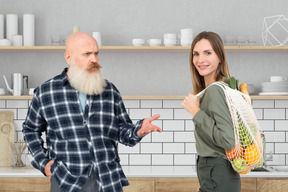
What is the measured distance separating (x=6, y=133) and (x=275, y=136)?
2.53 meters

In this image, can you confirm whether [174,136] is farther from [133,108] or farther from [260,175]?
[260,175]

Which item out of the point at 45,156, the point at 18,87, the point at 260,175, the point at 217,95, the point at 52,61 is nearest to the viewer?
the point at 217,95

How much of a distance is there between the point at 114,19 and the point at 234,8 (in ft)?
3.77

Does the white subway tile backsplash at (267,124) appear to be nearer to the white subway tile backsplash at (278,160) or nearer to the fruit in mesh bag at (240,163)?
the white subway tile backsplash at (278,160)

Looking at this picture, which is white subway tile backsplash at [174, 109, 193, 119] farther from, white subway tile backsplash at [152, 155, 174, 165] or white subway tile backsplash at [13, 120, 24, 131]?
white subway tile backsplash at [13, 120, 24, 131]

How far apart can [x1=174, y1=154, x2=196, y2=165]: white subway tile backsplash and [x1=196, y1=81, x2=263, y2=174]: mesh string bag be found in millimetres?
1957

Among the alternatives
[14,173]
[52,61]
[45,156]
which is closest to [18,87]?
[52,61]

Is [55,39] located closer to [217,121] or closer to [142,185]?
[142,185]

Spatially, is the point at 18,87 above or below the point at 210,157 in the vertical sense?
above

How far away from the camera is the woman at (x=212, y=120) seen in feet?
5.77

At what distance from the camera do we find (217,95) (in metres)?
1.79

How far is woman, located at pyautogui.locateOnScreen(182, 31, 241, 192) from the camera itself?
69.2 inches

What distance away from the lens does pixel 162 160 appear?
3.77 meters

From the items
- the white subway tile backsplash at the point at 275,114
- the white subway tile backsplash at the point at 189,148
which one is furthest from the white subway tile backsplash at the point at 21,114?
the white subway tile backsplash at the point at 275,114
